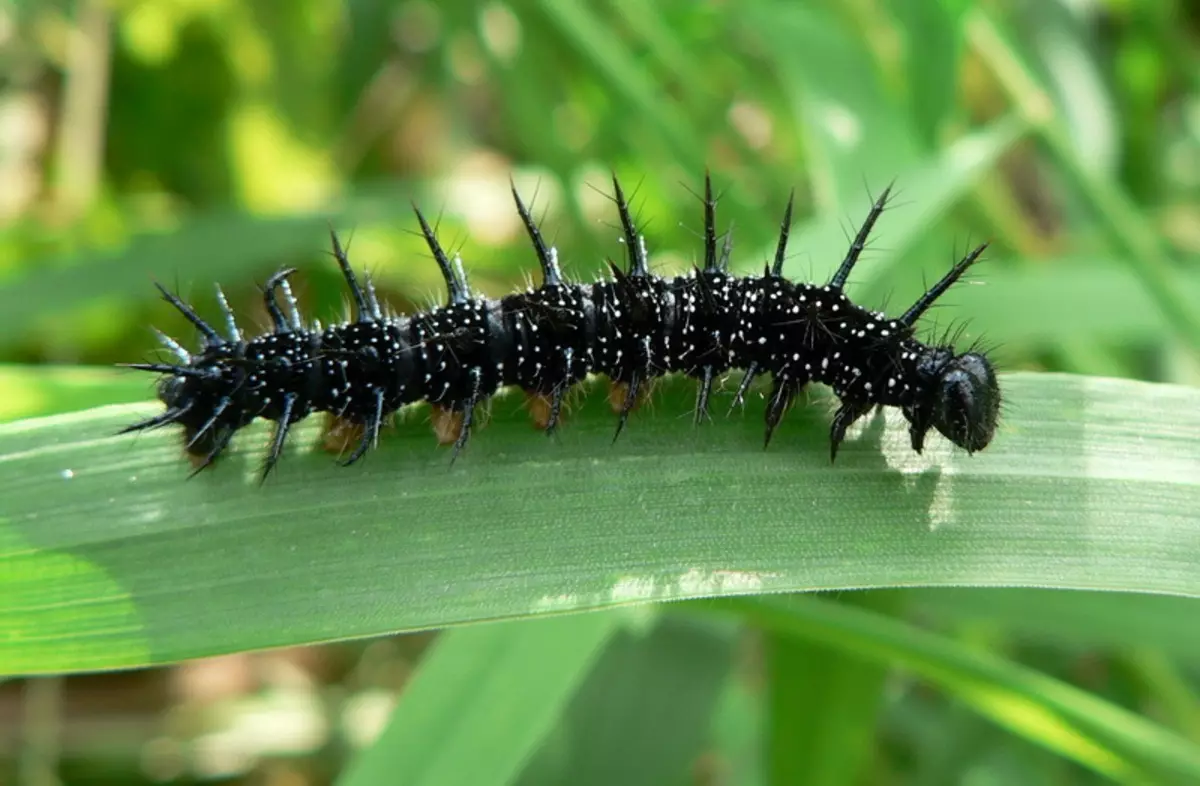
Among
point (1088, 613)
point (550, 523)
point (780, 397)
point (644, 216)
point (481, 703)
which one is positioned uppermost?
point (780, 397)

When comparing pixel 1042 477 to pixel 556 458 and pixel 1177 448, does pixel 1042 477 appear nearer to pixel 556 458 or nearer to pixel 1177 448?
pixel 1177 448

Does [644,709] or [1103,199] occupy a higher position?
[1103,199]

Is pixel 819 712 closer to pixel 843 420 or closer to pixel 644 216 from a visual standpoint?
pixel 843 420

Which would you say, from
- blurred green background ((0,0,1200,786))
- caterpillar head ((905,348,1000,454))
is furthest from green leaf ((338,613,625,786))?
caterpillar head ((905,348,1000,454))

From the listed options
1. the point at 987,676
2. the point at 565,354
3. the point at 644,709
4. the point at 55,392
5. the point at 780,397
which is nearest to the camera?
the point at 987,676

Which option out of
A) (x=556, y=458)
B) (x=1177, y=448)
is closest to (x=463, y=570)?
(x=556, y=458)

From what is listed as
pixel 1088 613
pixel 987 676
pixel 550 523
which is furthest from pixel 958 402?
pixel 1088 613

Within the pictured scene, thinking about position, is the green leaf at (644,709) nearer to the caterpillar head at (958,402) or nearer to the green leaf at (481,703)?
the green leaf at (481,703)
